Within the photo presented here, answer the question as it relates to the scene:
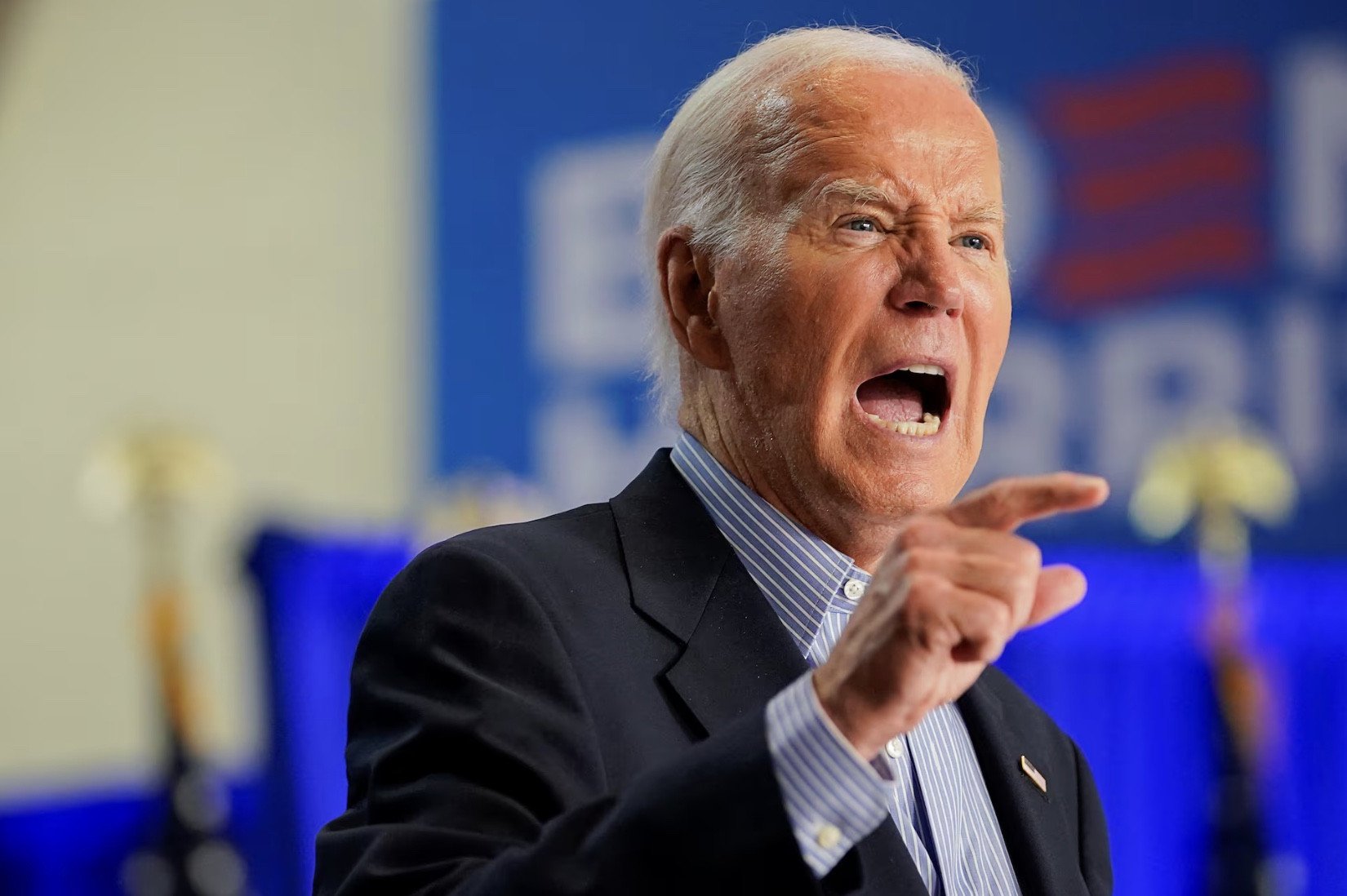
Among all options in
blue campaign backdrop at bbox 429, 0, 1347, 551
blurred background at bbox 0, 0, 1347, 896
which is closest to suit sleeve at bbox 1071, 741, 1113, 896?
blurred background at bbox 0, 0, 1347, 896

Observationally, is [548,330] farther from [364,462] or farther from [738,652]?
[738,652]

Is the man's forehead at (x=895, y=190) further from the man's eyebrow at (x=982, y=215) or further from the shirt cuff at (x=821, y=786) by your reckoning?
the shirt cuff at (x=821, y=786)

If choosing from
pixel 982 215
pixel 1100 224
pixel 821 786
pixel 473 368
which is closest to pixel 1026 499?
pixel 821 786

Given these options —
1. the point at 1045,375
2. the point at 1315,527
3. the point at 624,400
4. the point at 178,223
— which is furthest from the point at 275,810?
the point at 178,223

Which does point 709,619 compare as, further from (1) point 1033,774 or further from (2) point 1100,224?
(2) point 1100,224

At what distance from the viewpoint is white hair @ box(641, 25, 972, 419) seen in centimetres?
170

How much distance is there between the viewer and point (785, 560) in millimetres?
1597

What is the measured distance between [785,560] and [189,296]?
689cm

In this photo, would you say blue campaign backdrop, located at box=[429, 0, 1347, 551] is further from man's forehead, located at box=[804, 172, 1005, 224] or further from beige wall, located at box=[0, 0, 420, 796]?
man's forehead, located at box=[804, 172, 1005, 224]

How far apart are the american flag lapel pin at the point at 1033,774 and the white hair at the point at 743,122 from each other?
0.61 metres

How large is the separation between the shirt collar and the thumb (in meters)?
0.42

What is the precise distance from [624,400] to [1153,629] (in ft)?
8.95

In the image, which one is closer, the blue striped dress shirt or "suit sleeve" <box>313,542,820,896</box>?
"suit sleeve" <box>313,542,820,896</box>

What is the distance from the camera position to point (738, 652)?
1.46m
